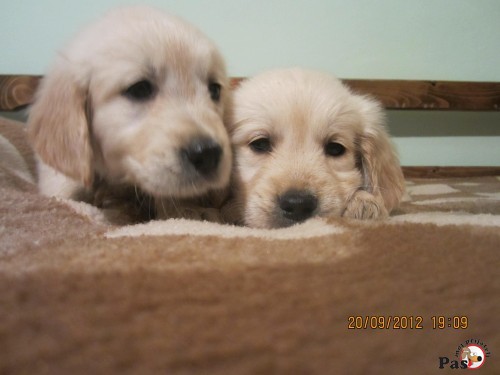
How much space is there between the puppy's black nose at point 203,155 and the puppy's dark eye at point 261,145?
28cm

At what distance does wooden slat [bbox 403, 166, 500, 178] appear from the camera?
2938mm

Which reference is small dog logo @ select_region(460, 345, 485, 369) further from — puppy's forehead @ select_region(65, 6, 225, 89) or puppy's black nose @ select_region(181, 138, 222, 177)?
puppy's forehead @ select_region(65, 6, 225, 89)

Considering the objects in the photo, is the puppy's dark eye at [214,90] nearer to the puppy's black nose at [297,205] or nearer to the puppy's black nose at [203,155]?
the puppy's black nose at [203,155]

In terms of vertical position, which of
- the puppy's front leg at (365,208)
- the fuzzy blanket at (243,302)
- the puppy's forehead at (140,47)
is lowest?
the puppy's front leg at (365,208)

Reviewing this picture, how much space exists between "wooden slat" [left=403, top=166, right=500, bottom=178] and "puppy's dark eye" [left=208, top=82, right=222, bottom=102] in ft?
6.75

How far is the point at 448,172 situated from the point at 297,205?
7.73 ft

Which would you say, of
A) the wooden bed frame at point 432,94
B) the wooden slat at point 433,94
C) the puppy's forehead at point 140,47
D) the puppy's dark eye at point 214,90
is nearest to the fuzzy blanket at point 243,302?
the puppy's forehead at point 140,47

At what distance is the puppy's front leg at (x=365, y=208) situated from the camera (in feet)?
3.74

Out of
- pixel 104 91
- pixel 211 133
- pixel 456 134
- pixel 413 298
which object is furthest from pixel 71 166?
pixel 456 134

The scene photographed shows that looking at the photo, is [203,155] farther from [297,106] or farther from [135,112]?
[297,106]

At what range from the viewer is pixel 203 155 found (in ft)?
3.21

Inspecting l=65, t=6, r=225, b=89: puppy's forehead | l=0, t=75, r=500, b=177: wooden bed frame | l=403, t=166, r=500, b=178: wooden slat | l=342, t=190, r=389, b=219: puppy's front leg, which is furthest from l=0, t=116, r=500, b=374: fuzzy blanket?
l=403, t=166, r=500, b=178: wooden slat

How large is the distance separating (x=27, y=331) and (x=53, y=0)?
8.08 ft

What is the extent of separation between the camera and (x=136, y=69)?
3.47 feet
